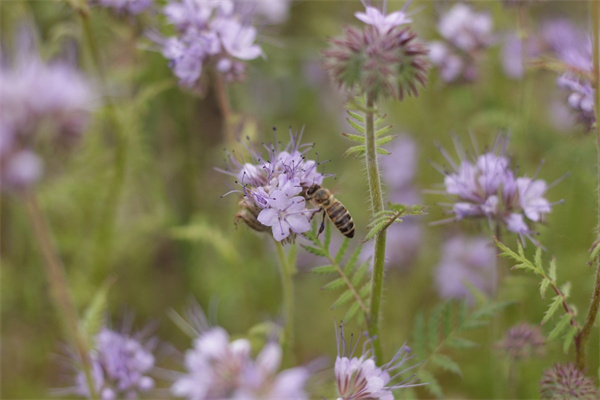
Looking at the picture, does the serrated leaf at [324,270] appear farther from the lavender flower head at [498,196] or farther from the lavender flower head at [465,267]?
the lavender flower head at [465,267]

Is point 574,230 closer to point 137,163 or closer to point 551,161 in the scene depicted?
point 551,161

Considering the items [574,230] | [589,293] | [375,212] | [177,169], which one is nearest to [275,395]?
[375,212]

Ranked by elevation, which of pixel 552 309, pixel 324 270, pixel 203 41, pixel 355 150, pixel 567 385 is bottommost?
pixel 567 385

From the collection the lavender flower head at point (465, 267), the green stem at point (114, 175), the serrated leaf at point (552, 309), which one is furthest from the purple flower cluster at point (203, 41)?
the lavender flower head at point (465, 267)

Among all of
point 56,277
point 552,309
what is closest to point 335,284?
point 552,309

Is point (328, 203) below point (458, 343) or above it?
above

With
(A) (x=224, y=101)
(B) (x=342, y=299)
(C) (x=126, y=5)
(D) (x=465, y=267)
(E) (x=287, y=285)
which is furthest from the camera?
(D) (x=465, y=267)

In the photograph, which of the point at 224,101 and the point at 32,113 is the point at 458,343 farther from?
the point at 32,113

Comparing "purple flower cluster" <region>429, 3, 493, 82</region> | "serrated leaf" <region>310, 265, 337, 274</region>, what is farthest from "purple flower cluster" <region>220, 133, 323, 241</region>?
"purple flower cluster" <region>429, 3, 493, 82</region>
